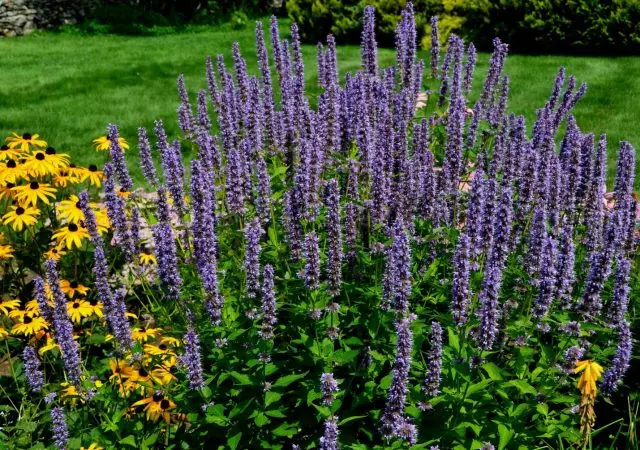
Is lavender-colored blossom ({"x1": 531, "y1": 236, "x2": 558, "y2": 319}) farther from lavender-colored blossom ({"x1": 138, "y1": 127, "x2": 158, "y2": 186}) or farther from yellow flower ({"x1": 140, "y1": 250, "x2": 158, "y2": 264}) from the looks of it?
yellow flower ({"x1": 140, "y1": 250, "x2": 158, "y2": 264})

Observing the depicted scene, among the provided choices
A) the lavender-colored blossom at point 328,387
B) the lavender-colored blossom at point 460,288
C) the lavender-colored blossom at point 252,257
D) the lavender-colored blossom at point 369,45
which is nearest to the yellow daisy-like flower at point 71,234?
the lavender-colored blossom at point 252,257

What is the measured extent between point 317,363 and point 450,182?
5.57ft

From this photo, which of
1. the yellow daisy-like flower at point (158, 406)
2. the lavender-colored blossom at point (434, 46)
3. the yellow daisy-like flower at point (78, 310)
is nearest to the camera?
the yellow daisy-like flower at point (158, 406)

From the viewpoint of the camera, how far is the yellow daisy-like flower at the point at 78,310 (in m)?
5.34

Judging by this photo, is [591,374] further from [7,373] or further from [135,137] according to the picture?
[135,137]

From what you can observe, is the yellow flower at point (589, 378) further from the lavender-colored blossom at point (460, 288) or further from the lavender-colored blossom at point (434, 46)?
the lavender-colored blossom at point (434, 46)

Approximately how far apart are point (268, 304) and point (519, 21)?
42.7 feet

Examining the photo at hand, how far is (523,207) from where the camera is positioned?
493cm

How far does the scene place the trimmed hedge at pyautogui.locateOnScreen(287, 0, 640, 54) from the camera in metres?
14.3

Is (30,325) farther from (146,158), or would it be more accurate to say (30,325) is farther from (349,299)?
(349,299)

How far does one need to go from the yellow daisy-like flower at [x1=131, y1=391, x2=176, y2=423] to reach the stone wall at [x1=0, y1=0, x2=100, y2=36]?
17448 millimetres

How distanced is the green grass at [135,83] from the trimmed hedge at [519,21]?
493 millimetres

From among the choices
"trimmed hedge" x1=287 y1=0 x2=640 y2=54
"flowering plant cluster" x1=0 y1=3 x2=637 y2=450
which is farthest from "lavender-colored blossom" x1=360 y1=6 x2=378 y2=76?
"trimmed hedge" x1=287 y1=0 x2=640 y2=54

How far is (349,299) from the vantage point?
173 inches
